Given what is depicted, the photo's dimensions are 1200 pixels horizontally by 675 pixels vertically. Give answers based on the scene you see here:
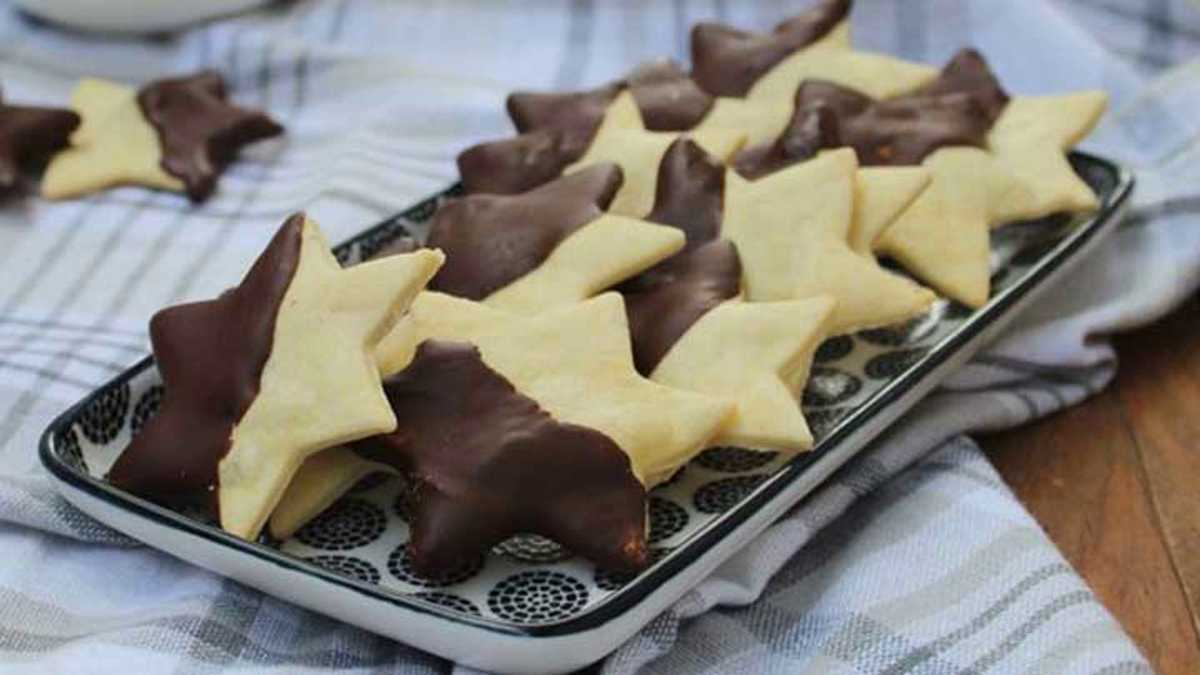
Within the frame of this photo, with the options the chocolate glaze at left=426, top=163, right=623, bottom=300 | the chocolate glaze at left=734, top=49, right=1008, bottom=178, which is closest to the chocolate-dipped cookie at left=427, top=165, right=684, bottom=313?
the chocolate glaze at left=426, top=163, right=623, bottom=300

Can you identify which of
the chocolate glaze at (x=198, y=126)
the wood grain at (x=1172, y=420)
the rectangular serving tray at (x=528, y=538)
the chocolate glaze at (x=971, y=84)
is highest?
the chocolate glaze at (x=971, y=84)

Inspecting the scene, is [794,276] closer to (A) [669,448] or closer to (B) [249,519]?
(A) [669,448]

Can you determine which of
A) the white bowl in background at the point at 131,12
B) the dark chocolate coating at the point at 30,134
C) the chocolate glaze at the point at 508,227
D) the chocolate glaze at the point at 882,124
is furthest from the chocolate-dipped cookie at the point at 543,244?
the white bowl in background at the point at 131,12

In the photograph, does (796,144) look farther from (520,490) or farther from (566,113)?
(520,490)

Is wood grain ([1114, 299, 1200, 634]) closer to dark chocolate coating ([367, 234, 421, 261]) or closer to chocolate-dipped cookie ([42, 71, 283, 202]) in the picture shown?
dark chocolate coating ([367, 234, 421, 261])

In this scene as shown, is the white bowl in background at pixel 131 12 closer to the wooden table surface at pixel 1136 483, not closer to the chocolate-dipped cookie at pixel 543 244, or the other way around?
the chocolate-dipped cookie at pixel 543 244

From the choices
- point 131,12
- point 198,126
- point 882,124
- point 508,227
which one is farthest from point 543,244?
point 131,12

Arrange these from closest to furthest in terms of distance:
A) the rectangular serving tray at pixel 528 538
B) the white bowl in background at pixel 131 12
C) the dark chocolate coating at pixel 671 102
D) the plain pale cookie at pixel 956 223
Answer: the rectangular serving tray at pixel 528 538
the plain pale cookie at pixel 956 223
the dark chocolate coating at pixel 671 102
the white bowl in background at pixel 131 12
